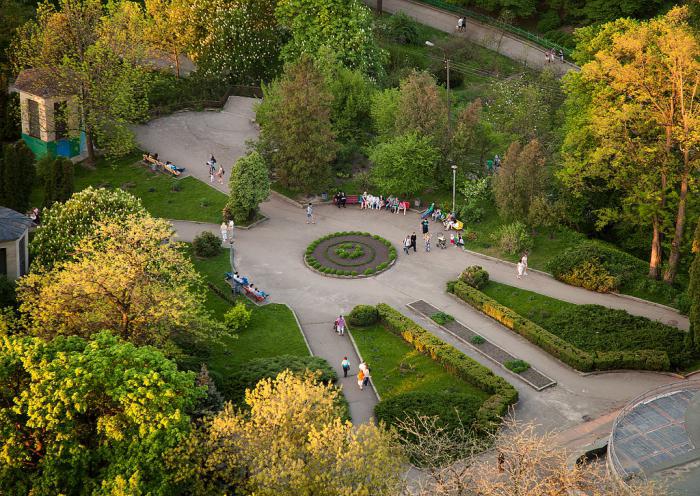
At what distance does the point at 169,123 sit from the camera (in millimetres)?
81188

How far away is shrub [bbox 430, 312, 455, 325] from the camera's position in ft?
178

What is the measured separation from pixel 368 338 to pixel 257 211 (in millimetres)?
17184

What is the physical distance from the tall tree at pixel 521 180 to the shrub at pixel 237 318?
19739mm

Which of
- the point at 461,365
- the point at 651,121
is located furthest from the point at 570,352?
the point at 651,121

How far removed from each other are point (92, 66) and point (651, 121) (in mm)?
40844

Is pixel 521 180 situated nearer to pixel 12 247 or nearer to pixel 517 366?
pixel 517 366

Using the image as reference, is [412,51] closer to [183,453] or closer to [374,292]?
[374,292]

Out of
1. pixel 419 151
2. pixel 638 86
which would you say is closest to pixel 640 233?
pixel 638 86

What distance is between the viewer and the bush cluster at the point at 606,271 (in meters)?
56.7

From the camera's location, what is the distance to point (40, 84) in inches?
2790

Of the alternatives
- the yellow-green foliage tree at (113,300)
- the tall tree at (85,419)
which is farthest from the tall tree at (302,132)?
the tall tree at (85,419)

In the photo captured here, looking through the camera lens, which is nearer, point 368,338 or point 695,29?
point 368,338

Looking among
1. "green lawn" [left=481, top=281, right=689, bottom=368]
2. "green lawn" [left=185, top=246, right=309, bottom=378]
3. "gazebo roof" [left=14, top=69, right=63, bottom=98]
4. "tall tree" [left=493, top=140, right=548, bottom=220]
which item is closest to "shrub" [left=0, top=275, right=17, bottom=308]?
"green lawn" [left=185, top=246, right=309, bottom=378]

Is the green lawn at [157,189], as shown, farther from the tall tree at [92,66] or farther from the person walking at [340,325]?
the person walking at [340,325]
